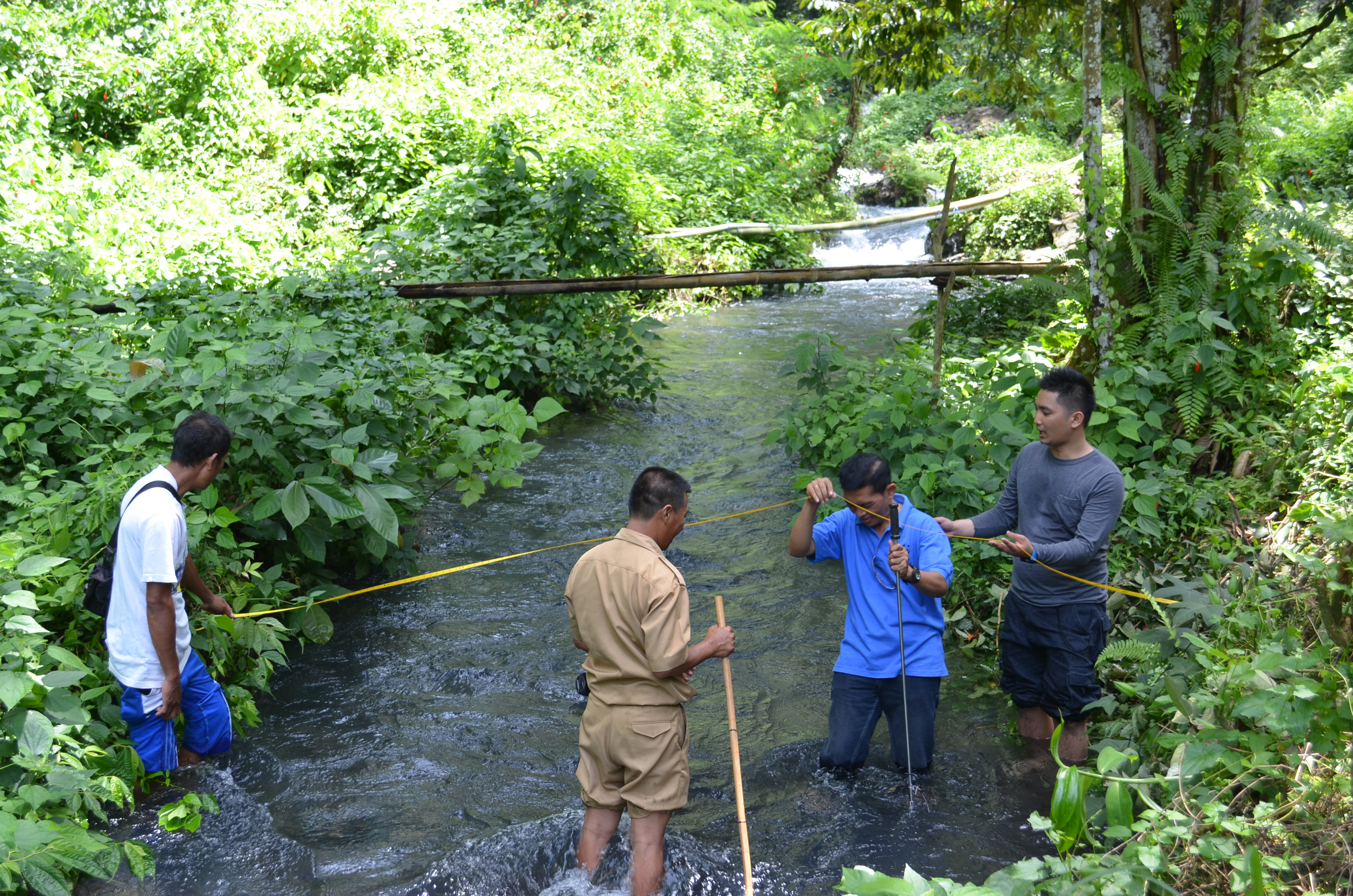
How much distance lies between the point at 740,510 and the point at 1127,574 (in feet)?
11.7

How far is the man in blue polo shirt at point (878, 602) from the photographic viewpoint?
13.2ft

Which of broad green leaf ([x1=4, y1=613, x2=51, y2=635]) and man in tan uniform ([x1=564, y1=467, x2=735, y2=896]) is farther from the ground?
broad green leaf ([x1=4, y1=613, x2=51, y2=635])

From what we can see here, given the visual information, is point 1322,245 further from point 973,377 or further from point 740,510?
point 740,510

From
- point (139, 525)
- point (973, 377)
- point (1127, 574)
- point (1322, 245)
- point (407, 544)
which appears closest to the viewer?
point (139, 525)

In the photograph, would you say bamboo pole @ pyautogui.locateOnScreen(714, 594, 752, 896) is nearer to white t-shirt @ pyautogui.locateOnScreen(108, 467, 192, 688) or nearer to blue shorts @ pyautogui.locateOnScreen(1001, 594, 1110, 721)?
blue shorts @ pyautogui.locateOnScreen(1001, 594, 1110, 721)

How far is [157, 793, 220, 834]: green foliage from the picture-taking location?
4004 millimetres

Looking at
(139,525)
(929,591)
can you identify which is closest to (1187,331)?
(929,591)

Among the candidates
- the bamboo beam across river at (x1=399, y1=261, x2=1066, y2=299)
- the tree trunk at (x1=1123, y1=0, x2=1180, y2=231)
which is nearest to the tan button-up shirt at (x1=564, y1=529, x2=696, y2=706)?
the bamboo beam across river at (x1=399, y1=261, x2=1066, y2=299)

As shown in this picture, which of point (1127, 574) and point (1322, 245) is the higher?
point (1322, 245)

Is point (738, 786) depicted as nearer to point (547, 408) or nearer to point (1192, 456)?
point (547, 408)

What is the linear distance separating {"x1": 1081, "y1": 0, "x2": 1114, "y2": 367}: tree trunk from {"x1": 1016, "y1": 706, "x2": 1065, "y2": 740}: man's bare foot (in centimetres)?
309

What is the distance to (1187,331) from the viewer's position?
640cm

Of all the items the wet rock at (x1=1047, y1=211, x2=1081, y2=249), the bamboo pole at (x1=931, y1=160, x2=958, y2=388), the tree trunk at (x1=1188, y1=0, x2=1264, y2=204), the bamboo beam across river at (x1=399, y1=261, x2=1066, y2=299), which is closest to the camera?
the tree trunk at (x1=1188, y1=0, x2=1264, y2=204)

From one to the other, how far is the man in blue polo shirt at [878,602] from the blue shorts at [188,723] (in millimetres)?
2717
